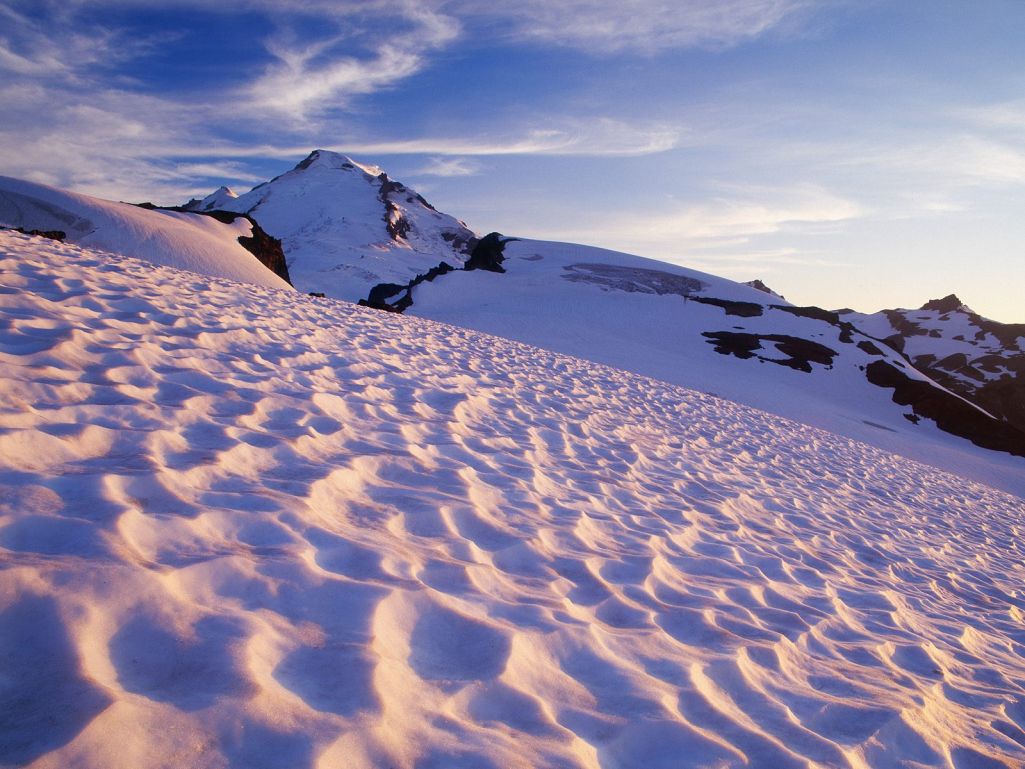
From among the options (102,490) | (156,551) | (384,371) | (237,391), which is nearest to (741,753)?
(156,551)

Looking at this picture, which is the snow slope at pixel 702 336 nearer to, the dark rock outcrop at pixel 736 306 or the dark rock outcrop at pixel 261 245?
the dark rock outcrop at pixel 736 306

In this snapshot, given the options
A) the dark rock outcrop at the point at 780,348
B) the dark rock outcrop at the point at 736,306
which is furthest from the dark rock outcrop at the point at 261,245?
the dark rock outcrop at the point at 736,306

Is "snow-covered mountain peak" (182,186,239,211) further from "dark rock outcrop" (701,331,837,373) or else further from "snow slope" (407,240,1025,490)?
"dark rock outcrop" (701,331,837,373)

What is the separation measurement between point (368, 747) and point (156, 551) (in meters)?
1.24

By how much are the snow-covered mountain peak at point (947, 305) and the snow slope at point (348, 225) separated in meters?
66.4

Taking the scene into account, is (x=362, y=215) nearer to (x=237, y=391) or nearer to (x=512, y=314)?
(x=512, y=314)

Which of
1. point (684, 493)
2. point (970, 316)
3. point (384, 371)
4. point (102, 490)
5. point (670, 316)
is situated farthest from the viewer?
point (970, 316)

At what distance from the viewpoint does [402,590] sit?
8.54ft

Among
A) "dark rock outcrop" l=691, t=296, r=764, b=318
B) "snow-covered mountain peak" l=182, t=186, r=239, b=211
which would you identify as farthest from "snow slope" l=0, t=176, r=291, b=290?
"snow-covered mountain peak" l=182, t=186, r=239, b=211

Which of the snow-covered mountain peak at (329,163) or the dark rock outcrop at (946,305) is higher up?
the snow-covered mountain peak at (329,163)

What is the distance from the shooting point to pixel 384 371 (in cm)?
684

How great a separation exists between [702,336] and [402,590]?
32000 mm

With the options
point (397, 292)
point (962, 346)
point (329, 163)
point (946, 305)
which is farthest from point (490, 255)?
point (329, 163)

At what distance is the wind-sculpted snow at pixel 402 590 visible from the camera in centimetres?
182
